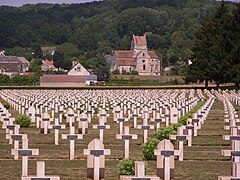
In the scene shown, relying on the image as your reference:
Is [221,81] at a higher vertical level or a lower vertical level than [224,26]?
lower

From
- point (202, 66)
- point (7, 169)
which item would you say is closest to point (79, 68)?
point (202, 66)

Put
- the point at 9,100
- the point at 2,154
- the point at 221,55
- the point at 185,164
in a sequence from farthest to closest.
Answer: the point at 221,55, the point at 9,100, the point at 2,154, the point at 185,164

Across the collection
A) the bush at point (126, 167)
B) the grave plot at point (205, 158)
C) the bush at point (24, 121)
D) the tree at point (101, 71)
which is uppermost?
the tree at point (101, 71)

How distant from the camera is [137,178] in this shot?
41.6ft

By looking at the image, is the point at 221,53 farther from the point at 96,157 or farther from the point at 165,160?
the point at 165,160

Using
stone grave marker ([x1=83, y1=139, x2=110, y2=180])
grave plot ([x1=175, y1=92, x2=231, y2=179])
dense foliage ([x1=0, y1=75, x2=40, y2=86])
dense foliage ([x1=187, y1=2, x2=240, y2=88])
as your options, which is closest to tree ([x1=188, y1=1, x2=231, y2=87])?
dense foliage ([x1=187, y1=2, x2=240, y2=88])

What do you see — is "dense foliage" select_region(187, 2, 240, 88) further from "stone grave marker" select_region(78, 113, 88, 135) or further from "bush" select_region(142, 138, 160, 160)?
"bush" select_region(142, 138, 160, 160)

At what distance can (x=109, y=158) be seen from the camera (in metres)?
21.8

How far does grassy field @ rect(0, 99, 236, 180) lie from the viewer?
18.6 metres

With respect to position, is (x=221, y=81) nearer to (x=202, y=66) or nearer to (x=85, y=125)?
(x=202, y=66)

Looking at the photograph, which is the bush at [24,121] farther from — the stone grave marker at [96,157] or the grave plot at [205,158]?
the stone grave marker at [96,157]

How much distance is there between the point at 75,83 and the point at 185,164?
9738 centimetres

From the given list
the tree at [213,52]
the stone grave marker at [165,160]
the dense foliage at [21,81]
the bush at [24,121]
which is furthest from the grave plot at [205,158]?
the dense foliage at [21,81]

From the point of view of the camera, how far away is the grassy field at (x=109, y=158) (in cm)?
1858
